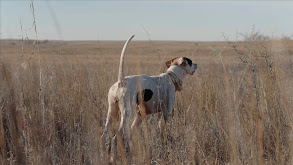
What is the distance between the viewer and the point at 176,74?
4.82 meters

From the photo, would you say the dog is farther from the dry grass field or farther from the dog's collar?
the dry grass field

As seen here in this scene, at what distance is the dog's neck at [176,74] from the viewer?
4.64m

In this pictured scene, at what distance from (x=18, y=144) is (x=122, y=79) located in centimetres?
142

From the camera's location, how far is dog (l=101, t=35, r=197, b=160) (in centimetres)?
365

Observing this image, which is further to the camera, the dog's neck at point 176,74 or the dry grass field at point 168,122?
the dog's neck at point 176,74

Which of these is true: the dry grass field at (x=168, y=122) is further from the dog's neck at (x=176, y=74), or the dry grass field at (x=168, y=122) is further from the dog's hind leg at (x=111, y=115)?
the dog's neck at (x=176, y=74)

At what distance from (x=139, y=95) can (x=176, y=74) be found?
1282 mm

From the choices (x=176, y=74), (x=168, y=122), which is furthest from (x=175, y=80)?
(x=168, y=122)

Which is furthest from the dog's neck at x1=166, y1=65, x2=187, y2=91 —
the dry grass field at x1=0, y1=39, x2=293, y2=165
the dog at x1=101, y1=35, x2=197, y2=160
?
the dry grass field at x1=0, y1=39, x2=293, y2=165

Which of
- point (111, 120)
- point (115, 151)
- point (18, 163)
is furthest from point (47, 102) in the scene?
point (18, 163)

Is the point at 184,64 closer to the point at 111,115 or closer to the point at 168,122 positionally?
the point at 168,122

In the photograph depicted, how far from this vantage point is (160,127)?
4.10m

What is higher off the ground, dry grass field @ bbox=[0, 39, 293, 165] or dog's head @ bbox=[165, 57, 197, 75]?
dog's head @ bbox=[165, 57, 197, 75]

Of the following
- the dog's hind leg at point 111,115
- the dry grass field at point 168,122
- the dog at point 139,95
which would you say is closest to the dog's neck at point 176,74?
the dog at point 139,95
